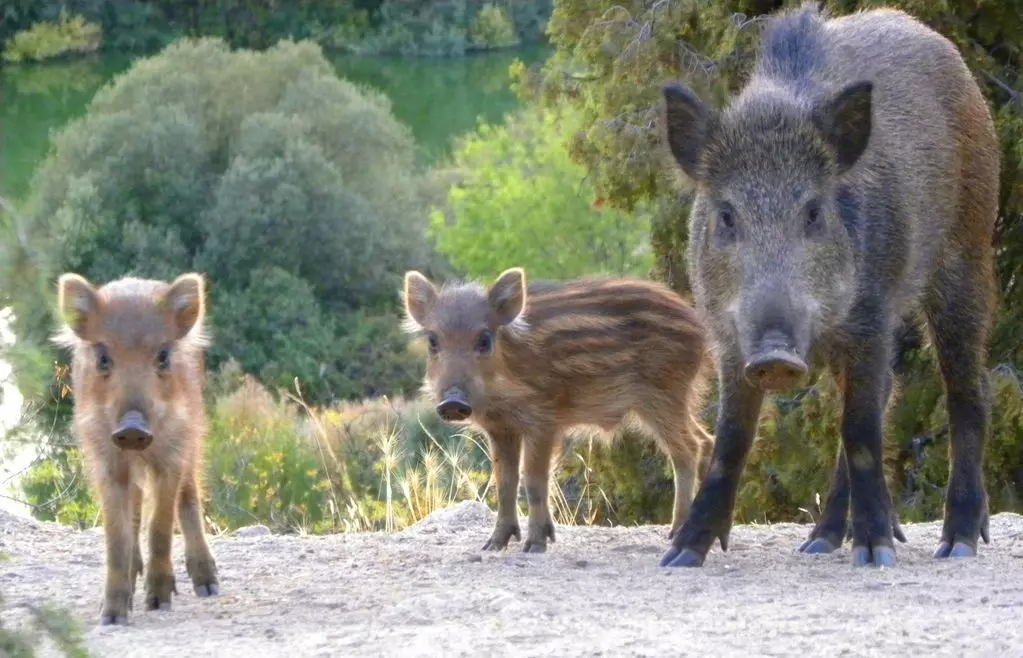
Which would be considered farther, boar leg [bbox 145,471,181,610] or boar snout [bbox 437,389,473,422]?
boar snout [bbox 437,389,473,422]

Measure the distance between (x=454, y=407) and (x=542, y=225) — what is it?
75.2ft

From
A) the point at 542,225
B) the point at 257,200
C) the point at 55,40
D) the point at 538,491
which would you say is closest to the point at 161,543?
the point at 538,491

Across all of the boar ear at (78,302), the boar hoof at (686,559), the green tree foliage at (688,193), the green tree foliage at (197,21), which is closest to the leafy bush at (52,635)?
the boar ear at (78,302)

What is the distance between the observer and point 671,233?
13078 millimetres

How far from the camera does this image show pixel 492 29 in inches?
1825

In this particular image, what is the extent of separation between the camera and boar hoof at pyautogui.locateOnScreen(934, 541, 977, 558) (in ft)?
21.9

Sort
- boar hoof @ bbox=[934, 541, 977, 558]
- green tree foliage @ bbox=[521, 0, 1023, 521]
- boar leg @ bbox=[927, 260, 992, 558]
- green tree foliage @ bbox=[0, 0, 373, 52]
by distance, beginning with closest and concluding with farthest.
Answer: boar hoof @ bbox=[934, 541, 977, 558]
boar leg @ bbox=[927, 260, 992, 558]
green tree foliage @ bbox=[521, 0, 1023, 521]
green tree foliage @ bbox=[0, 0, 373, 52]

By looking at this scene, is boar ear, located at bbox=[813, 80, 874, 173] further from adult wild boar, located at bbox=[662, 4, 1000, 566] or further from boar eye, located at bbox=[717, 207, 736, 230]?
boar eye, located at bbox=[717, 207, 736, 230]

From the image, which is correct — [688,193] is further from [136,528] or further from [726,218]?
[136,528]

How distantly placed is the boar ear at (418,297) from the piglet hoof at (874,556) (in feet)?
6.79

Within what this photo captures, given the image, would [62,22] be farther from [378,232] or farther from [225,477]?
[225,477]

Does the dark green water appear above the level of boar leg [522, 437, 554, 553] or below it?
above

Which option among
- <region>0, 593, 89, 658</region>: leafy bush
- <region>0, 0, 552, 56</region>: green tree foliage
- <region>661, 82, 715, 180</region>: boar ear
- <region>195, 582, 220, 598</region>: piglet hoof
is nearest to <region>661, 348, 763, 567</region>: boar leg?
<region>661, 82, 715, 180</region>: boar ear

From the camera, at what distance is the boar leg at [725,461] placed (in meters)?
6.49
